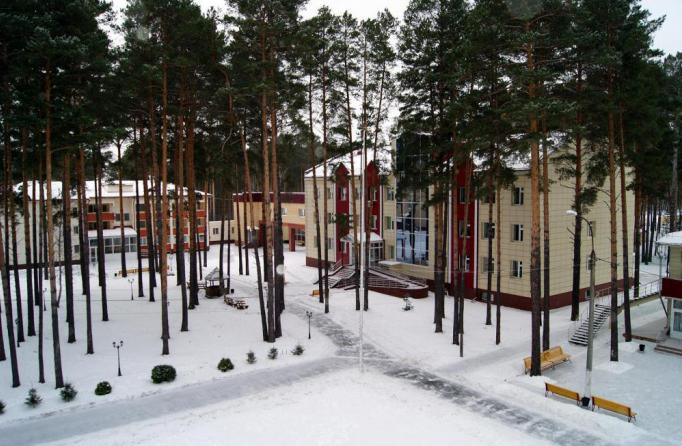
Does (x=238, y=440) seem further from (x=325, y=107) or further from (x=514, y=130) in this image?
(x=325, y=107)

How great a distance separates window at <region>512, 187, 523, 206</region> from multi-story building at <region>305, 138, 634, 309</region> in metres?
0.06

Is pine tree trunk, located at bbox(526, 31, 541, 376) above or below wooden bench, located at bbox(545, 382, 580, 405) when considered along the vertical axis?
above

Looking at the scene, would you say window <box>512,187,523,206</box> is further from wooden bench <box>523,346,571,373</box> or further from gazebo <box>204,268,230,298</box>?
gazebo <box>204,268,230,298</box>

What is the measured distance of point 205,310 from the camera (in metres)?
28.1

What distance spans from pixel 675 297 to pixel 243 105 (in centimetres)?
2122

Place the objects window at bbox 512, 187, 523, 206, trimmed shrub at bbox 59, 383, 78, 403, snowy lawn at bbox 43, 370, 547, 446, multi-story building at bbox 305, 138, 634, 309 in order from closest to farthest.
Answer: snowy lawn at bbox 43, 370, 547, 446
trimmed shrub at bbox 59, 383, 78, 403
multi-story building at bbox 305, 138, 634, 309
window at bbox 512, 187, 523, 206

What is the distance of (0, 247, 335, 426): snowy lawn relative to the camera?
16453mm

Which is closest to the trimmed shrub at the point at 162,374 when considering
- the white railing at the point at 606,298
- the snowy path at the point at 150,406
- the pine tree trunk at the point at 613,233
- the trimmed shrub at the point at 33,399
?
the snowy path at the point at 150,406

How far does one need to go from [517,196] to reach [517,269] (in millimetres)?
4517

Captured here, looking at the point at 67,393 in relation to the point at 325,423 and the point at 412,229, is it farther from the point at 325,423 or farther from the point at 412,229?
the point at 412,229

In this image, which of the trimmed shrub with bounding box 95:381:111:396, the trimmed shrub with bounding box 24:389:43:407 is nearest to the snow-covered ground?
the trimmed shrub with bounding box 24:389:43:407

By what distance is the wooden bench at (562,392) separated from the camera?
15422mm

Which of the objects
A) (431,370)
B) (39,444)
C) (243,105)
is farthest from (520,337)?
(39,444)

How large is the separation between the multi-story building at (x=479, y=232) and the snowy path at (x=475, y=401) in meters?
7.21
